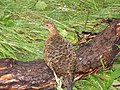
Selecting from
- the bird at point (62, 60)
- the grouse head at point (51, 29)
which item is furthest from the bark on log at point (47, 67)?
the grouse head at point (51, 29)

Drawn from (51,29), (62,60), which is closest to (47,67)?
(62,60)

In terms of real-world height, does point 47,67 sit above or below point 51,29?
below

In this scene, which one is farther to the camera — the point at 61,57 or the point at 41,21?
the point at 41,21

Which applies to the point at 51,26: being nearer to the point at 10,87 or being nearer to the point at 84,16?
the point at 10,87

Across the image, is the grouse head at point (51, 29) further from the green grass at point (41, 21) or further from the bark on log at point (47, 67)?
the green grass at point (41, 21)

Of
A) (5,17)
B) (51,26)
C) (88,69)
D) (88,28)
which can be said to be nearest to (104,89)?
(88,69)

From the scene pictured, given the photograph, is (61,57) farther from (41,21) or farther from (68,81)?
(41,21)

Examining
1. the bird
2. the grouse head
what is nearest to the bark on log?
the bird
